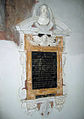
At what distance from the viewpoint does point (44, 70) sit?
3473 mm

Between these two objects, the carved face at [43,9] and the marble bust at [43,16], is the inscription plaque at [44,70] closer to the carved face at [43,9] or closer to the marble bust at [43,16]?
the marble bust at [43,16]

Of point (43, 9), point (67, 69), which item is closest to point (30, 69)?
point (67, 69)

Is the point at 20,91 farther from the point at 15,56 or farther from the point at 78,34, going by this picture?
the point at 78,34

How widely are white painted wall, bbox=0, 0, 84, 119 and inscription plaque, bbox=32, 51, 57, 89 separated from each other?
39 cm

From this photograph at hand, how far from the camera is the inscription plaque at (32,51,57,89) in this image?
3.39 metres

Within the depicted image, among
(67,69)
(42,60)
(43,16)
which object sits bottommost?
(67,69)

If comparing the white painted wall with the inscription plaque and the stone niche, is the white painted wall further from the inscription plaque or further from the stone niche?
the inscription plaque

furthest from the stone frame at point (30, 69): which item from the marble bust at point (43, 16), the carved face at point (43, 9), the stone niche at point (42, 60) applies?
the carved face at point (43, 9)

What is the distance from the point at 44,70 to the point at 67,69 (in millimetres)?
677

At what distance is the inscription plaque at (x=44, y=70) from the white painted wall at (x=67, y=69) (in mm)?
390

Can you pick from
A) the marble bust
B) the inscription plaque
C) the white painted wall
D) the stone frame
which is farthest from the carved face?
the inscription plaque

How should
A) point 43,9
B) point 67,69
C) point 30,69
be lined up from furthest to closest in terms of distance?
1. point 67,69
2. point 43,9
3. point 30,69

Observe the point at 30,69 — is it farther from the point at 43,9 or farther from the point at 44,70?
the point at 43,9

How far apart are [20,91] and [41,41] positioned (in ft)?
4.29
